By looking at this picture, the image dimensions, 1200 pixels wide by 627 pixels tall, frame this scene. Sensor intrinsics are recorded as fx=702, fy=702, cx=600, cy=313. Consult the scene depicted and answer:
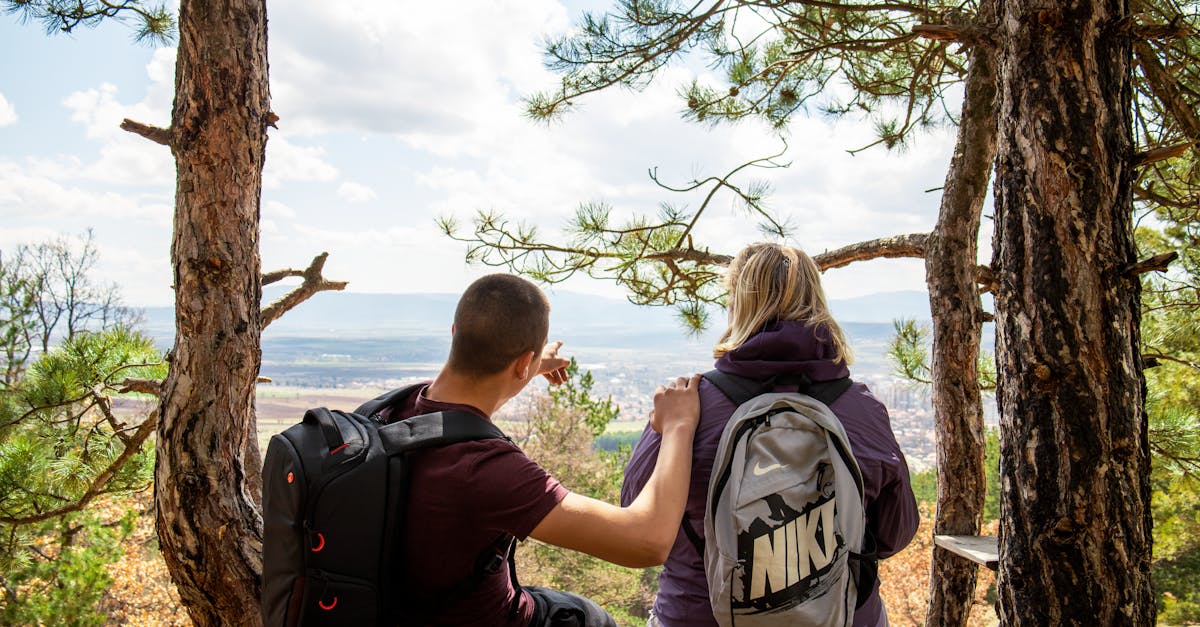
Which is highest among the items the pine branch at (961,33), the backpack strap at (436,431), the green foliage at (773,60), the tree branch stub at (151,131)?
the green foliage at (773,60)

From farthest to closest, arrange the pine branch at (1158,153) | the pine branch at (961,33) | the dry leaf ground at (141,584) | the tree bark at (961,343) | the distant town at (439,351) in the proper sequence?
the distant town at (439,351)
the dry leaf ground at (141,584)
the tree bark at (961,343)
the pine branch at (961,33)
the pine branch at (1158,153)

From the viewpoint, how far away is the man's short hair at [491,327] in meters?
1.17

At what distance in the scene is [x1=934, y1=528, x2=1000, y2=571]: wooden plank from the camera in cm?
170

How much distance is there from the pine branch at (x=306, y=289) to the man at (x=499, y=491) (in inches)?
53.0

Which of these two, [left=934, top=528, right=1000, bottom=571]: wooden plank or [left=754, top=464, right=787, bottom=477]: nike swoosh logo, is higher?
[left=754, top=464, right=787, bottom=477]: nike swoosh logo

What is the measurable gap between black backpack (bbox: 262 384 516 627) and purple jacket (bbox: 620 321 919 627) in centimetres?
37

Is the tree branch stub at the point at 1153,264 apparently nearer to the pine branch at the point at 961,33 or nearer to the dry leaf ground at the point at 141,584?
the pine branch at the point at 961,33

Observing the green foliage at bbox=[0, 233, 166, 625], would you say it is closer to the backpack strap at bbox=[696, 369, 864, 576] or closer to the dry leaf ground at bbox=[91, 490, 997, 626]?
the backpack strap at bbox=[696, 369, 864, 576]

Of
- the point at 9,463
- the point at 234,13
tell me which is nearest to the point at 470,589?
the point at 234,13

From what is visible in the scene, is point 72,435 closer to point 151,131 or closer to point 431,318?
point 151,131

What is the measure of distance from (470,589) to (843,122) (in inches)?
140

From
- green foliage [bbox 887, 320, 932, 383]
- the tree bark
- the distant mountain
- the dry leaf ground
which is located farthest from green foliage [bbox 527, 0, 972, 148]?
the distant mountain

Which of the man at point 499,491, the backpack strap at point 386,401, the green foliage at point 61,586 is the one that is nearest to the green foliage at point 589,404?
the green foliage at point 61,586

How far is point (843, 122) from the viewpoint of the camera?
154 inches
